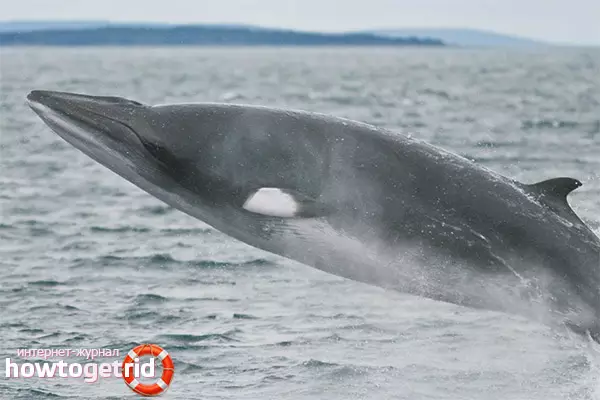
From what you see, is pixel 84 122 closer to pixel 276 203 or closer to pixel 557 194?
pixel 276 203

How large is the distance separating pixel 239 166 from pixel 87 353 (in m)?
4.43

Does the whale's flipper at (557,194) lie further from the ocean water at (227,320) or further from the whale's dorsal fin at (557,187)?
the ocean water at (227,320)

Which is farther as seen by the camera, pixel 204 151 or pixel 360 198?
pixel 204 151

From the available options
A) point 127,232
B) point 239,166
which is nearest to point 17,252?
point 127,232

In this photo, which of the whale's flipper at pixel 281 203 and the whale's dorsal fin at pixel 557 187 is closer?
the whale's flipper at pixel 281 203

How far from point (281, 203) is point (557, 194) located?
2600 mm

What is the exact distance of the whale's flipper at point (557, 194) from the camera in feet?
35.8

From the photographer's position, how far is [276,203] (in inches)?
409

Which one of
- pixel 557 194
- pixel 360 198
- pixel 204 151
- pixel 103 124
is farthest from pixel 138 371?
pixel 557 194

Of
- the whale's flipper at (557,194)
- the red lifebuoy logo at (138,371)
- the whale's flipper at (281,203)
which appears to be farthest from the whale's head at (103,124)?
the whale's flipper at (557,194)

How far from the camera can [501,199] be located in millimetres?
10805

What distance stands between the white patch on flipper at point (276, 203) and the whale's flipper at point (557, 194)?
227 cm

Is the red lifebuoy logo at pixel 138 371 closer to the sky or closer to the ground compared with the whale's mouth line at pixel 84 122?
closer to the ground

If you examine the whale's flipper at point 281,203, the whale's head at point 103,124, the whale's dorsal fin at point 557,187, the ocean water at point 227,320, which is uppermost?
the whale's head at point 103,124
